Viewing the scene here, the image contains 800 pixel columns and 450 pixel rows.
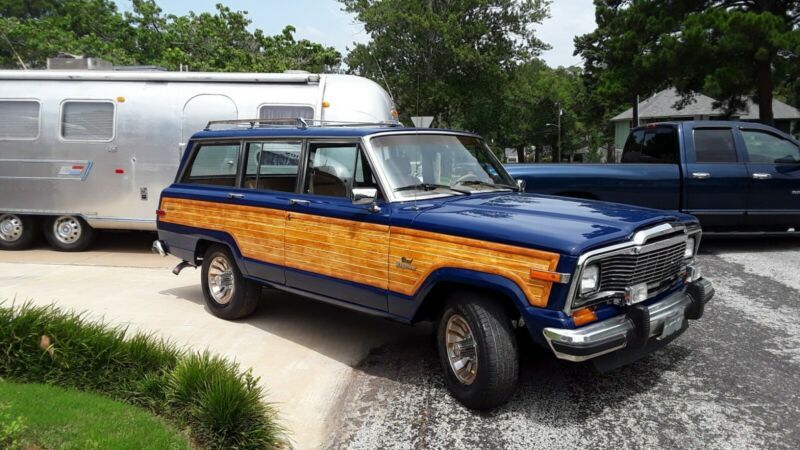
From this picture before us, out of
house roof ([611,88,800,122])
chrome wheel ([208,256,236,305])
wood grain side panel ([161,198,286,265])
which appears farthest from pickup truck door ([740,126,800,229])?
house roof ([611,88,800,122])

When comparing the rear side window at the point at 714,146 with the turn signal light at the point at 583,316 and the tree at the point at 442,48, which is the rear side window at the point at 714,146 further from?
the tree at the point at 442,48

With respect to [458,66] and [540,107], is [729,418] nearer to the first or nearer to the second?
[458,66]

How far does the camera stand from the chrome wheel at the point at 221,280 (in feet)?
21.2

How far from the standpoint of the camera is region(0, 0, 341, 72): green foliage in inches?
969

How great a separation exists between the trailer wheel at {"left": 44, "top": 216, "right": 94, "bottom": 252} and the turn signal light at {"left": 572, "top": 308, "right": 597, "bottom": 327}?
9.20m

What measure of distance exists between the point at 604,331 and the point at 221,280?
13.5ft

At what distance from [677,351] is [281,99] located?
22.7ft

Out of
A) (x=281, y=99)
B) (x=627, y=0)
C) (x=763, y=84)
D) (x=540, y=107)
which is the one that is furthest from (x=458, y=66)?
(x=540, y=107)

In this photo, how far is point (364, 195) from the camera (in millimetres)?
4676

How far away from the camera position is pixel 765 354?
5219mm

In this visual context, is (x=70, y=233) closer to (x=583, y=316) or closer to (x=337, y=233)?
(x=337, y=233)

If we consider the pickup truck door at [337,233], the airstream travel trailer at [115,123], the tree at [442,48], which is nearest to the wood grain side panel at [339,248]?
the pickup truck door at [337,233]

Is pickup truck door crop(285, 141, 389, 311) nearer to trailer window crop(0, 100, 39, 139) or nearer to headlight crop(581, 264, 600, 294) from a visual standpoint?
headlight crop(581, 264, 600, 294)

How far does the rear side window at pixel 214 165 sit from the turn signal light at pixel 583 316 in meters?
3.80
